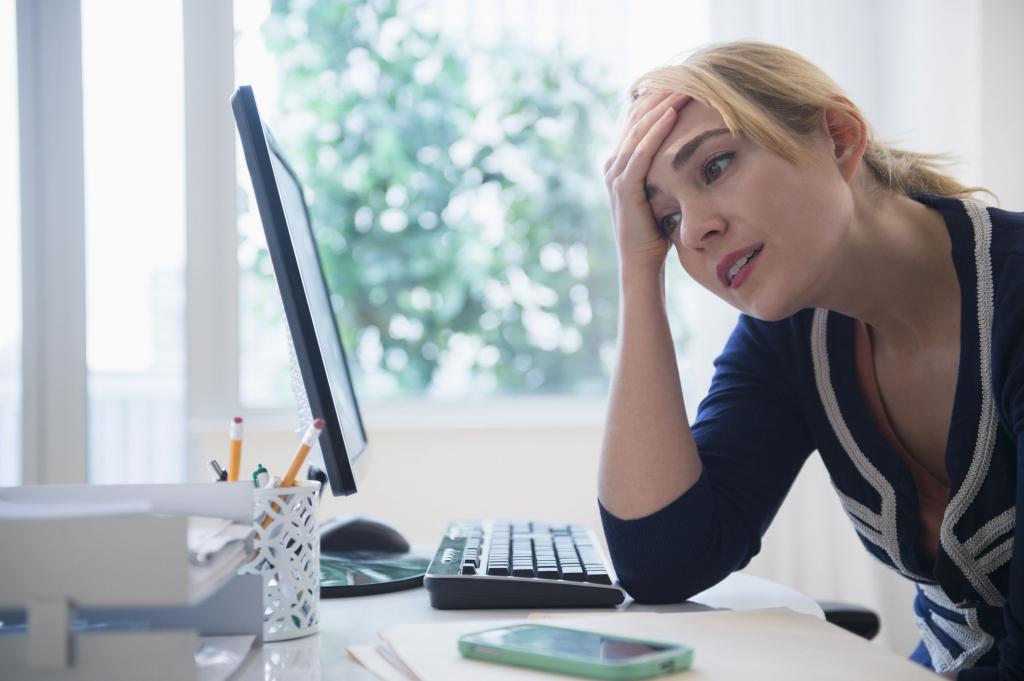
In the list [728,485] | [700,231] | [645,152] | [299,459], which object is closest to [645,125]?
[645,152]

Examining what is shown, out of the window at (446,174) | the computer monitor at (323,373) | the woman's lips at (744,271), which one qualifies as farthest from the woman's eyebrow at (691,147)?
the window at (446,174)

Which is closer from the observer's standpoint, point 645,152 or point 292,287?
point 292,287

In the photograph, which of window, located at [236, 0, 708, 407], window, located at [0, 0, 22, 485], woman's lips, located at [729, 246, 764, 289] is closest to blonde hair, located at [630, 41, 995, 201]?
woman's lips, located at [729, 246, 764, 289]

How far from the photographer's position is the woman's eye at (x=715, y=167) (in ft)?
3.15

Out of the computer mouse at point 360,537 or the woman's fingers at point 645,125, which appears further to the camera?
the computer mouse at point 360,537

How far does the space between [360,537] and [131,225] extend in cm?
152

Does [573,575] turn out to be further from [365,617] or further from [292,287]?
[292,287]

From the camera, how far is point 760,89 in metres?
0.98

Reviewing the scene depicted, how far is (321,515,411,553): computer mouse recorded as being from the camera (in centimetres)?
108

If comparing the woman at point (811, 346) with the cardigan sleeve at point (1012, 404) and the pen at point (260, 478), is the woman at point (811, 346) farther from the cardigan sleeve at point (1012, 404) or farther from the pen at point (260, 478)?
the pen at point (260, 478)

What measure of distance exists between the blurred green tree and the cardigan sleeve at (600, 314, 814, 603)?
4.09 ft

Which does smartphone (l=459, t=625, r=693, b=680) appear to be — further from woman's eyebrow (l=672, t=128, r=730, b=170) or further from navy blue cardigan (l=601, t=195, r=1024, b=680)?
woman's eyebrow (l=672, t=128, r=730, b=170)

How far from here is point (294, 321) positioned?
79 centimetres

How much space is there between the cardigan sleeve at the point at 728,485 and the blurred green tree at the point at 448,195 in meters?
1.25
